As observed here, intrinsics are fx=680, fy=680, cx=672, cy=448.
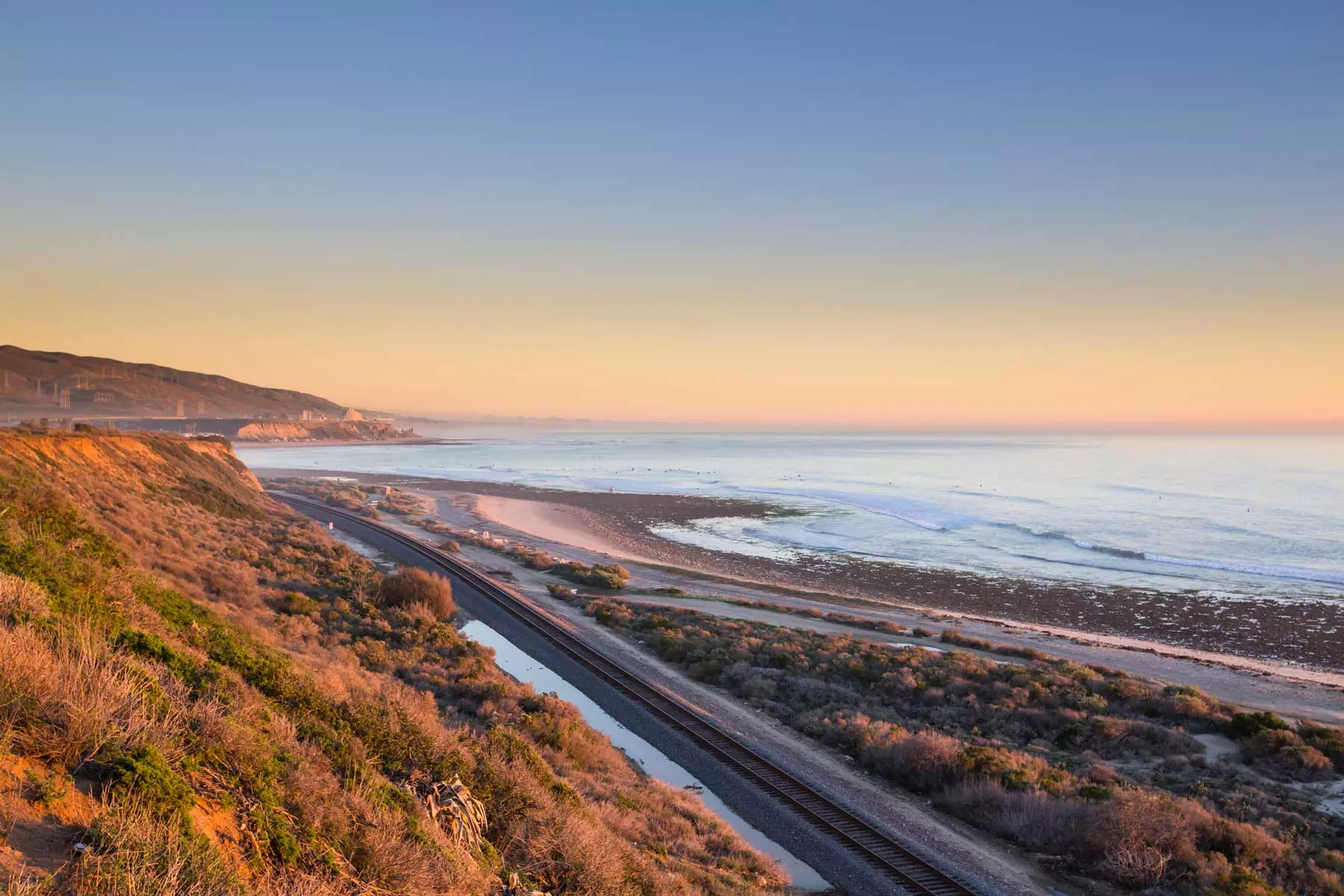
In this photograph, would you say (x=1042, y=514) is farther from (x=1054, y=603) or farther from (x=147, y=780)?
(x=147, y=780)

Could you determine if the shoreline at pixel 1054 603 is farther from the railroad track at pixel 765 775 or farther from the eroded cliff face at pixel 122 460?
the eroded cliff face at pixel 122 460

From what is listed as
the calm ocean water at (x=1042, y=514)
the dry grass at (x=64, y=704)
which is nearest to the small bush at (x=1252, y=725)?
the dry grass at (x=64, y=704)

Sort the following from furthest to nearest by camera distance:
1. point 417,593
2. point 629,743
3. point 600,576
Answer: point 600,576 < point 417,593 < point 629,743

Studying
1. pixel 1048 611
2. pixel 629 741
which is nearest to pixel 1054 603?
pixel 1048 611

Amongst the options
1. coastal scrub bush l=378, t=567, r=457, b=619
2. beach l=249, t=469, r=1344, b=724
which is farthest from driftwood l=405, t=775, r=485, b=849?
beach l=249, t=469, r=1344, b=724

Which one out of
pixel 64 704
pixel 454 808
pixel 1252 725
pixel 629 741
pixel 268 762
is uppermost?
pixel 64 704

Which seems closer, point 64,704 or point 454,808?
point 64,704

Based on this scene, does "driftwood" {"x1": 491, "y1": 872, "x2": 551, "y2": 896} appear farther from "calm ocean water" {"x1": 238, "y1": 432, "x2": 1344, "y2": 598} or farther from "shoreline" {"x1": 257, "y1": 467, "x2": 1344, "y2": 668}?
"calm ocean water" {"x1": 238, "y1": 432, "x2": 1344, "y2": 598}
